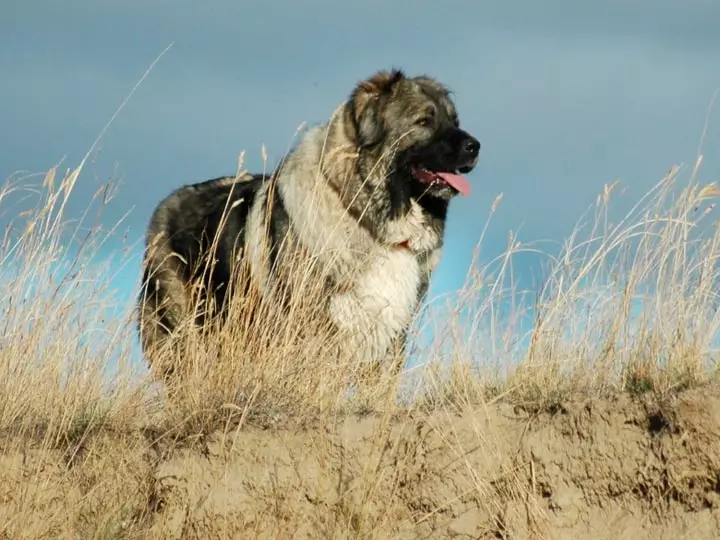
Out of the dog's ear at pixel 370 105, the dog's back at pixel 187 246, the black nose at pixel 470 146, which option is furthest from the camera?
the dog's back at pixel 187 246

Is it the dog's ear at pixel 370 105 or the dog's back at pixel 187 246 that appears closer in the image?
the dog's ear at pixel 370 105

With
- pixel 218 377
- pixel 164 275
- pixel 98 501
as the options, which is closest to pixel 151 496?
pixel 98 501

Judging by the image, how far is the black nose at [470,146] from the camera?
6.89 m

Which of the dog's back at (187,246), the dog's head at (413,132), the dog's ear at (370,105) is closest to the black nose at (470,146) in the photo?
the dog's head at (413,132)

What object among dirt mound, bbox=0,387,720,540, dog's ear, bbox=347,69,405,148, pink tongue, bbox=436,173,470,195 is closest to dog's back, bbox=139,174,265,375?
dog's ear, bbox=347,69,405,148

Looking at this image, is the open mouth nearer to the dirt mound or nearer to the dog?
the dog

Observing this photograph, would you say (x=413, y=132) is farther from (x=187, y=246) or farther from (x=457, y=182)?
(x=187, y=246)

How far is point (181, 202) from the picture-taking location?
8258mm

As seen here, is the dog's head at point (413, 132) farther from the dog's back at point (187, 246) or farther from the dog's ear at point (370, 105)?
the dog's back at point (187, 246)

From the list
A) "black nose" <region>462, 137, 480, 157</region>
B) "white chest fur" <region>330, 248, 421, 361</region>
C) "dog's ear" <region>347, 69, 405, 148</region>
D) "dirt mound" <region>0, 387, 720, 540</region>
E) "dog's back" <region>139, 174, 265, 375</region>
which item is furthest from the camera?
"dog's back" <region>139, 174, 265, 375</region>

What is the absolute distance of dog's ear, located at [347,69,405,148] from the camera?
712cm

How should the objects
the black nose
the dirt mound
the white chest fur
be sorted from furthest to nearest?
the black nose, the white chest fur, the dirt mound

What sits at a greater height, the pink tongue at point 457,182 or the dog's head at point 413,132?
the dog's head at point 413,132

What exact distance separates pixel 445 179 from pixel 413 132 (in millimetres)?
390
